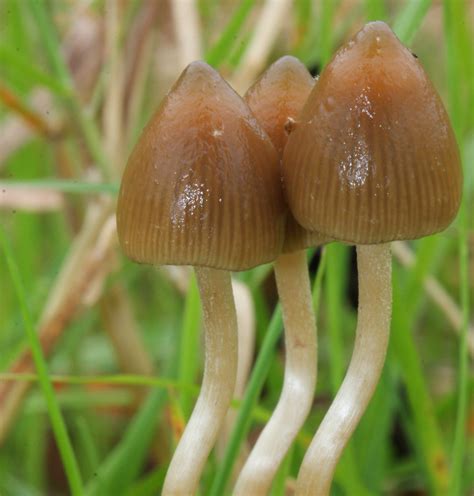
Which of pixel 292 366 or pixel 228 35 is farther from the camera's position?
pixel 228 35

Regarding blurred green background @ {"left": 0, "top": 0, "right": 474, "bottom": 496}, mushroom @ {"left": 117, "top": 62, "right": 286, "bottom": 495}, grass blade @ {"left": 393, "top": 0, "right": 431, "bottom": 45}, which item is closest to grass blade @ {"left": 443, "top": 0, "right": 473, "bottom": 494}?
blurred green background @ {"left": 0, "top": 0, "right": 474, "bottom": 496}

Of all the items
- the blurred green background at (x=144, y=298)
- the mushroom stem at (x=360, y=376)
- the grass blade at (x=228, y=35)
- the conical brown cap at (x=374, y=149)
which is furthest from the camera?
the grass blade at (x=228, y=35)

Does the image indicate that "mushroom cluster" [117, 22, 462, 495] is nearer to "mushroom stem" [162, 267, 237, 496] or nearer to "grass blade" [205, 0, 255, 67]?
"mushroom stem" [162, 267, 237, 496]

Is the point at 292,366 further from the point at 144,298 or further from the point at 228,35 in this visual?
the point at 144,298

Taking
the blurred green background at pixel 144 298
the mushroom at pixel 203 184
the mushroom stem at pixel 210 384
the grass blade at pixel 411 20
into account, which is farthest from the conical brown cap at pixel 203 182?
the grass blade at pixel 411 20

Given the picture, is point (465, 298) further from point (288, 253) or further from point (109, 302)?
point (109, 302)

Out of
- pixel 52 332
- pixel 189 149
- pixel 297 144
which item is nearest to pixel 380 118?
pixel 297 144

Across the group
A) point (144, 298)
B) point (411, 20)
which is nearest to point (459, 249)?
point (411, 20)

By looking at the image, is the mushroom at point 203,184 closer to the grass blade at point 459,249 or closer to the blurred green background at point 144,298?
the blurred green background at point 144,298

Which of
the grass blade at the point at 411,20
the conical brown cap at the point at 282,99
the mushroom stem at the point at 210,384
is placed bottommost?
the mushroom stem at the point at 210,384
